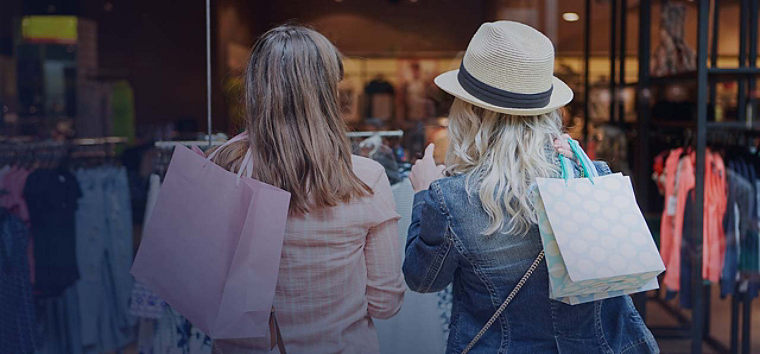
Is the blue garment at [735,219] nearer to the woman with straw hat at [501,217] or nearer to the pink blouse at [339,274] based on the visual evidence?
the woman with straw hat at [501,217]

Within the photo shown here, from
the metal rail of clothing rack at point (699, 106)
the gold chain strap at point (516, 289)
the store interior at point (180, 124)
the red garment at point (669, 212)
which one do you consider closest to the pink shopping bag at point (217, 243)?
the gold chain strap at point (516, 289)

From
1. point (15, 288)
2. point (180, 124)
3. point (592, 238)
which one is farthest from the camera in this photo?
point (180, 124)

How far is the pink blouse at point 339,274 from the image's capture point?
175 cm

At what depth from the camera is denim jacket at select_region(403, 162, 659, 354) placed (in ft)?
5.27

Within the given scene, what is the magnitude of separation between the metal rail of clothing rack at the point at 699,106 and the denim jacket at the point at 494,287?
198 centimetres

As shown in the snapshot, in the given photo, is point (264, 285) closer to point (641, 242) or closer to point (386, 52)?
point (641, 242)

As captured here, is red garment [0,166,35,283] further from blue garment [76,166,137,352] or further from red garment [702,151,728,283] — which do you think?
red garment [702,151,728,283]

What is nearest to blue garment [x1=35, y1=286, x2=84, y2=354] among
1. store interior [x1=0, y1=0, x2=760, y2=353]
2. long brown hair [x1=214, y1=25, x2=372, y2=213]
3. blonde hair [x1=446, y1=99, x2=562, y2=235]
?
store interior [x1=0, y1=0, x2=760, y2=353]

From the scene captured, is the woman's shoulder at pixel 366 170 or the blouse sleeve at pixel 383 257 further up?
the woman's shoulder at pixel 366 170

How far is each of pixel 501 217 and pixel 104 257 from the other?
8.46ft

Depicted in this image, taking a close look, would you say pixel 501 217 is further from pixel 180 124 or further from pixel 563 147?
pixel 180 124

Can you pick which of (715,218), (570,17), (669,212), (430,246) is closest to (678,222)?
(669,212)

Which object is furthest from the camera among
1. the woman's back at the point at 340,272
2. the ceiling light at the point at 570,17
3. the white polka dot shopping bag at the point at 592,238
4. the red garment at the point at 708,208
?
the ceiling light at the point at 570,17

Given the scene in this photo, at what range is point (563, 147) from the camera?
64.7 inches
